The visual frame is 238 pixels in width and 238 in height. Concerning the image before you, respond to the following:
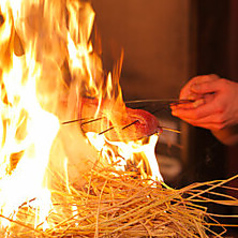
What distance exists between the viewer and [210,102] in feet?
4.22

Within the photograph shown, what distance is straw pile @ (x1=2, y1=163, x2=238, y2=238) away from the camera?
0.82 metres

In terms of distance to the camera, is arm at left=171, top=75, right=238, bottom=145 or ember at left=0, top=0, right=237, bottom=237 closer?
ember at left=0, top=0, right=237, bottom=237

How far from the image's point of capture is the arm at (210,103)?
4.19ft

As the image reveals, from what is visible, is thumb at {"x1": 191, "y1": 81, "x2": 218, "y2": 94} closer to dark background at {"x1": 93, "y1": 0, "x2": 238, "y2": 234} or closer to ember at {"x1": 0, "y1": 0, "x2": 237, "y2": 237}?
ember at {"x1": 0, "y1": 0, "x2": 237, "y2": 237}

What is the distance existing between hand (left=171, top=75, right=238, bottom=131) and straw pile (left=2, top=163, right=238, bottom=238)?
1.36ft

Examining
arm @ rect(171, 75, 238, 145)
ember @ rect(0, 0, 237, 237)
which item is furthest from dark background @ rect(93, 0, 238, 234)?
arm @ rect(171, 75, 238, 145)

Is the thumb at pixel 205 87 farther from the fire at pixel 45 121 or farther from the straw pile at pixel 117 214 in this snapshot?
the straw pile at pixel 117 214

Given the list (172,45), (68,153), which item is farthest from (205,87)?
(172,45)

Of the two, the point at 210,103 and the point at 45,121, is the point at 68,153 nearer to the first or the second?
the point at 45,121

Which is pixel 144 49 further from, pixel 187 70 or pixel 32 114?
pixel 32 114

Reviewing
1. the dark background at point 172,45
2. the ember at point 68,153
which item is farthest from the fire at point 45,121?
the dark background at point 172,45

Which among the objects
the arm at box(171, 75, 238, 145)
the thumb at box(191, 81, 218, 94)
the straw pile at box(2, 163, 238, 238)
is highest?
the thumb at box(191, 81, 218, 94)

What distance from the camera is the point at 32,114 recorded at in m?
1.14

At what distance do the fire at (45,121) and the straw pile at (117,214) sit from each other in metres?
0.03
